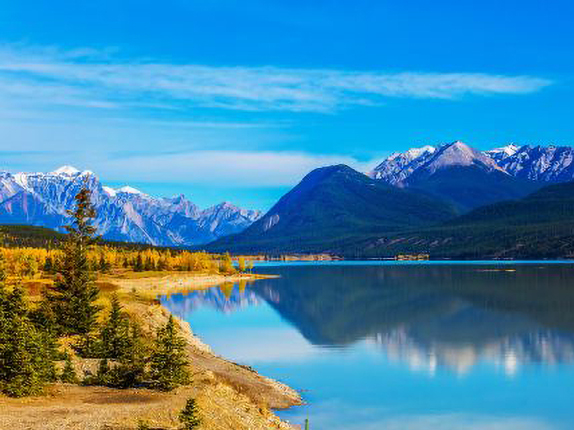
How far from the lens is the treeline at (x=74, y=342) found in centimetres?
3441

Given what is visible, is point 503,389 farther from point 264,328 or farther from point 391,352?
point 264,328

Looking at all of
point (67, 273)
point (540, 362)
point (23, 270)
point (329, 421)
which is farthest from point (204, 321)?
point (23, 270)

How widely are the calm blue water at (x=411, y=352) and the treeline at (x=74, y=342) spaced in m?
9.59

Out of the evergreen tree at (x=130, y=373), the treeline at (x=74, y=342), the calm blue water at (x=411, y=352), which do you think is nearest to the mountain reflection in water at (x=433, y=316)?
the calm blue water at (x=411, y=352)

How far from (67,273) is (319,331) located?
145ft

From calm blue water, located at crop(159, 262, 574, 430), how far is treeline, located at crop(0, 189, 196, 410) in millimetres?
9589

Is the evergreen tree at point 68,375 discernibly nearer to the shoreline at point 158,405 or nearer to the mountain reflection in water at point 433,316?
the shoreline at point 158,405

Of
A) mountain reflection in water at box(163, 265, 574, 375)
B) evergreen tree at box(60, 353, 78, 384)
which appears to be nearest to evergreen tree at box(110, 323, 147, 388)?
evergreen tree at box(60, 353, 78, 384)

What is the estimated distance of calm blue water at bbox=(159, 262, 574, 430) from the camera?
45.7 metres

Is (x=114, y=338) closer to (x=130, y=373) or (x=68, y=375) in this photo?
(x=68, y=375)

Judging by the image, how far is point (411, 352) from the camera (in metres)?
71.4

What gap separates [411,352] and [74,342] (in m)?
36.6

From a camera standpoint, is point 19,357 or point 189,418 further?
point 19,357

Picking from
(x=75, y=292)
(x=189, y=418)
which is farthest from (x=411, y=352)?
(x=189, y=418)
